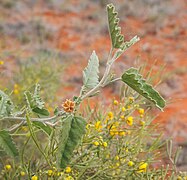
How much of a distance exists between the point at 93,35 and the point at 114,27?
6240mm

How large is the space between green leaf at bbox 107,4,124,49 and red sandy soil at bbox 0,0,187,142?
14.1 feet

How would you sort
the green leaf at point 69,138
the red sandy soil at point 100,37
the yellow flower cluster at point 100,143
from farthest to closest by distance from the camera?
the red sandy soil at point 100,37 → the yellow flower cluster at point 100,143 → the green leaf at point 69,138

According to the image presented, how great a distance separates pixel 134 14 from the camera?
8391mm

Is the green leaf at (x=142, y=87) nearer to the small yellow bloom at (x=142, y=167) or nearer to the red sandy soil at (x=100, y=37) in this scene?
the small yellow bloom at (x=142, y=167)

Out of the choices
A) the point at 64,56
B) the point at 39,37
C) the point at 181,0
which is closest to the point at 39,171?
the point at 64,56

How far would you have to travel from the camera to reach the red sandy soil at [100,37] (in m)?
6.46

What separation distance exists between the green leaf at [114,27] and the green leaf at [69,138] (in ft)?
0.91

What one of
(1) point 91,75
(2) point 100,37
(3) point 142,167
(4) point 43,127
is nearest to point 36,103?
(4) point 43,127

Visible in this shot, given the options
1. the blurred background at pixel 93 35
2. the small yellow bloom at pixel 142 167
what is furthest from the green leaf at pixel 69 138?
the blurred background at pixel 93 35

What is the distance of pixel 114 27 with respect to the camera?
4.86 feet

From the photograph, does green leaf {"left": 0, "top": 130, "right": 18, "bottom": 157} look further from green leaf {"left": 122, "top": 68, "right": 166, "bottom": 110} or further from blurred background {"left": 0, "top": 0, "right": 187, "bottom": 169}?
blurred background {"left": 0, "top": 0, "right": 187, "bottom": 169}

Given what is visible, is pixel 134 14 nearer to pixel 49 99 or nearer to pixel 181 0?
pixel 181 0

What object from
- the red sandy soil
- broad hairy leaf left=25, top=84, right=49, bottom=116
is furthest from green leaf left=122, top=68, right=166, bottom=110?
the red sandy soil

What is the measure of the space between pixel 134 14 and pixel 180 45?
1.28 m
